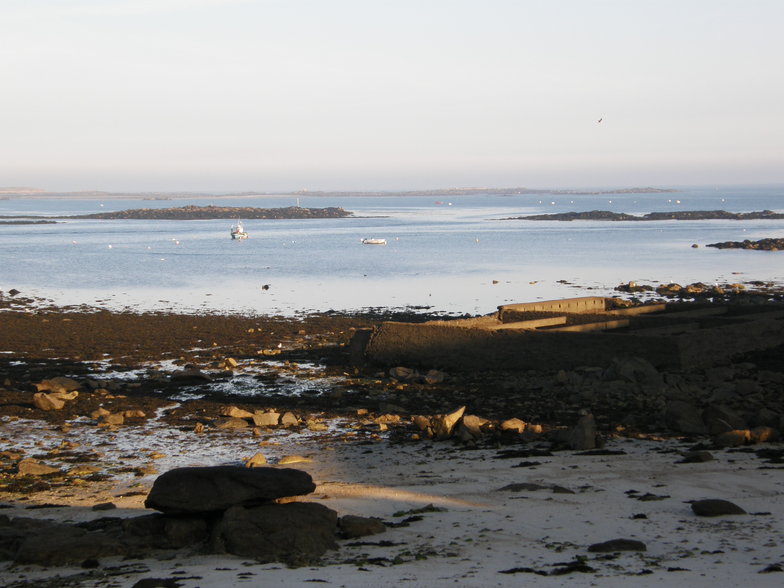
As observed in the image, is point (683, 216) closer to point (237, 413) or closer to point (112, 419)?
point (237, 413)

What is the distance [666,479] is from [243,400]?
951cm

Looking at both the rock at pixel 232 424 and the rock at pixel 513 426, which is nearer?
the rock at pixel 513 426

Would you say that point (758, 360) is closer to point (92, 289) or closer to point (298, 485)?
point (298, 485)

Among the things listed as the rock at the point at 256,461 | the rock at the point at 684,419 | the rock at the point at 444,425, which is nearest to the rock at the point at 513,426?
the rock at the point at 444,425

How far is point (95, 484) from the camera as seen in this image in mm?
13531

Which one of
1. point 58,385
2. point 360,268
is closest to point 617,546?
point 58,385

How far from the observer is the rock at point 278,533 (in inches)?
394

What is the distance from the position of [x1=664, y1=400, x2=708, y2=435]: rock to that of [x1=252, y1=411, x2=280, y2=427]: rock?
Result: 6.72 meters

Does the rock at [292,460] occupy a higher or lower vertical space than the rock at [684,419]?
lower

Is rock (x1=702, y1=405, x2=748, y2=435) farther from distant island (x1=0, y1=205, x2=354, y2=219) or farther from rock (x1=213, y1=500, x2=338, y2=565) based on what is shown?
distant island (x1=0, y1=205, x2=354, y2=219)

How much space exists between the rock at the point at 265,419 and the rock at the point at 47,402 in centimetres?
411

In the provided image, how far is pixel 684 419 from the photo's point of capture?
52.6 feet

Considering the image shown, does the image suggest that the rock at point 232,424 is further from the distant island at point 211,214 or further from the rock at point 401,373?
the distant island at point 211,214

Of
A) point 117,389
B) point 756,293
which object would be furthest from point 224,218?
point 117,389
